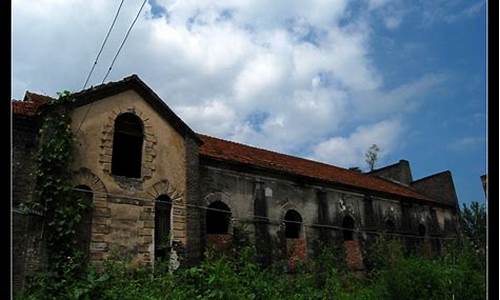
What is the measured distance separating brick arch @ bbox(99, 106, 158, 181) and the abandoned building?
0.08 feet

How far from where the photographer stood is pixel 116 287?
28.7 ft

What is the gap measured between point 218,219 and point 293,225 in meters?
3.21

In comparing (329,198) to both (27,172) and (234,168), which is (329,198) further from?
(27,172)

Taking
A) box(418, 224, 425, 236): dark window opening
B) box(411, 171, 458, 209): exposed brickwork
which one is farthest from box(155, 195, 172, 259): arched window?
box(411, 171, 458, 209): exposed brickwork

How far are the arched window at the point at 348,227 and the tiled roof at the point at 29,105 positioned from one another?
11.6 meters

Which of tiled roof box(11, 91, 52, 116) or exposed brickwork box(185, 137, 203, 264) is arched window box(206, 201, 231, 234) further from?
tiled roof box(11, 91, 52, 116)

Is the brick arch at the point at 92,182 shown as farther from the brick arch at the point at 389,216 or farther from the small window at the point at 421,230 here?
the small window at the point at 421,230

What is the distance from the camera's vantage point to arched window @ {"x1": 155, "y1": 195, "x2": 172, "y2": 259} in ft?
39.6

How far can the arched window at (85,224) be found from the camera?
1075 centimetres

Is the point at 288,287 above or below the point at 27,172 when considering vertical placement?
below

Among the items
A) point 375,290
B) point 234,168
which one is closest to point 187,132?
point 234,168
